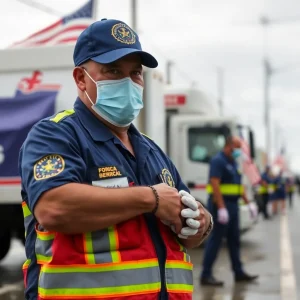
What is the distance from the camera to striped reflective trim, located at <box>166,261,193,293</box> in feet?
7.44

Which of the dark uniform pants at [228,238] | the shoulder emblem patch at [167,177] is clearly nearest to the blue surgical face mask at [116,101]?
the shoulder emblem patch at [167,177]

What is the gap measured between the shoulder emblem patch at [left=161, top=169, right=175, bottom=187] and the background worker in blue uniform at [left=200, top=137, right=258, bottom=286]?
542 cm

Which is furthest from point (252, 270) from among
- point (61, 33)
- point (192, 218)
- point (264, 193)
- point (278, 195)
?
point (278, 195)

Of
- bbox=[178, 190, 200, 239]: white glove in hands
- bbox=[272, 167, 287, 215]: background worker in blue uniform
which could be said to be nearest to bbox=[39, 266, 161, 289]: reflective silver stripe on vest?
bbox=[178, 190, 200, 239]: white glove in hands

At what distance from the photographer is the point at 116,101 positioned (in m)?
2.34

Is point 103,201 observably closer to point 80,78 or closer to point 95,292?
point 95,292

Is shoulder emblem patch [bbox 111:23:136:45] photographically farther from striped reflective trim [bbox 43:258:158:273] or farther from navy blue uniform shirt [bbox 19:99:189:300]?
striped reflective trim [bbox 43:258:158:273]

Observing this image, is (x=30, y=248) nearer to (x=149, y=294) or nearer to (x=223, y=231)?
(x=149, y=294)

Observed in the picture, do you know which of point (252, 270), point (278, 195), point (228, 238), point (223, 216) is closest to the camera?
point (223, 216)

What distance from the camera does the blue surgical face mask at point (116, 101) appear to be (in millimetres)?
2332

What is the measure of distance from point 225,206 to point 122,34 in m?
5.91

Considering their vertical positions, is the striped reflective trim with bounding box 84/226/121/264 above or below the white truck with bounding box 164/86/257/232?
below

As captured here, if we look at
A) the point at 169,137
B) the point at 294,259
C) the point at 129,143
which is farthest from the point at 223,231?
the point at 129,143

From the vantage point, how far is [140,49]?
2.32m
